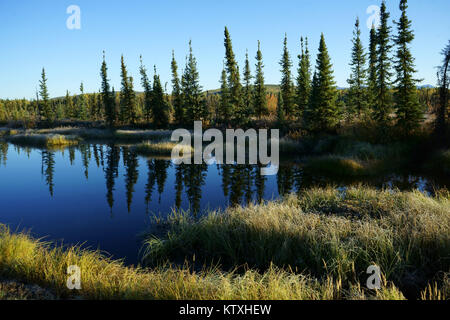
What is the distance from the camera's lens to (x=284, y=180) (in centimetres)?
1723

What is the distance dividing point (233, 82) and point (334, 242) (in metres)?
46.2

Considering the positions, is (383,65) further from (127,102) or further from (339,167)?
(127,102)

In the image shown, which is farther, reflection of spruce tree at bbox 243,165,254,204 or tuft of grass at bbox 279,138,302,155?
tuft of grass at bbox 279,138,302,155

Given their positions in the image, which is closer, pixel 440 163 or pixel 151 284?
pixel 151 284

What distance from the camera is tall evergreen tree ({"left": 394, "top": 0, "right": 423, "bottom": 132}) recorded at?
25.1 metres

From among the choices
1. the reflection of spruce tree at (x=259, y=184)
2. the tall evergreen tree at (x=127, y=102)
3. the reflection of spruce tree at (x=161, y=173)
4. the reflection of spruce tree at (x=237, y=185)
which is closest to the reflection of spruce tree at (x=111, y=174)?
the reflection of spruce tree at (x=161, y=173)

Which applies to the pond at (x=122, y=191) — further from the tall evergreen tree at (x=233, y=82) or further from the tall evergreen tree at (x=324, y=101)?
the tall evergreen tree at (x=233, y=82)

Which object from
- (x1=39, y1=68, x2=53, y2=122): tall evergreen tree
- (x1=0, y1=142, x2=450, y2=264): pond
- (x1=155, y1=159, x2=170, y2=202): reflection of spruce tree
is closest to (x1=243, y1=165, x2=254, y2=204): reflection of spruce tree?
(x1=0, y1=142, x2=450, y2=264): pond

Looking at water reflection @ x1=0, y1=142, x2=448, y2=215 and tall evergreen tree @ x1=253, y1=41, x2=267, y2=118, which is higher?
tall evergreen tree @ x1=253, y1=41, x2=267, y2=118

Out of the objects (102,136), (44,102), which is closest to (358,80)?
(102,136)

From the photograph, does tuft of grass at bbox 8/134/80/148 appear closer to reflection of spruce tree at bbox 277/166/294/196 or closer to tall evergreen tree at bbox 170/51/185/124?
tall evergreen tree at bbox 170/51/185/124

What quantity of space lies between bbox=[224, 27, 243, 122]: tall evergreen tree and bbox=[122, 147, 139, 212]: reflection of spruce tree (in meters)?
22.6

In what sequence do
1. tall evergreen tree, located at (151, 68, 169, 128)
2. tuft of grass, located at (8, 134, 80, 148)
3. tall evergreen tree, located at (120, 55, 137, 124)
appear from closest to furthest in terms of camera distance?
tuft of grass, located at (8, 134, 80, 148)
tall evergreen tree, located at (151, 68, 169, 128)
tall evergreen tree, located at (120, 55, 137, 124)
